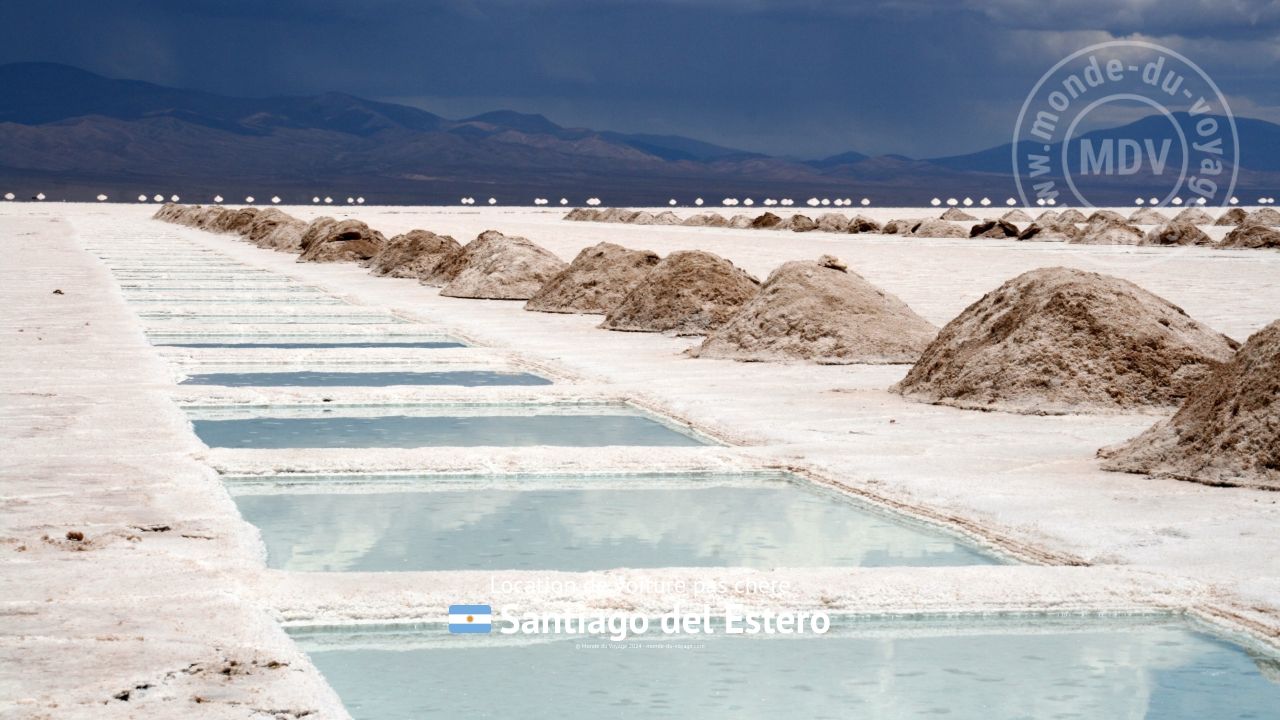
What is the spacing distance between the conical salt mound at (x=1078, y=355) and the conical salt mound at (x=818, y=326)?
8.03ft

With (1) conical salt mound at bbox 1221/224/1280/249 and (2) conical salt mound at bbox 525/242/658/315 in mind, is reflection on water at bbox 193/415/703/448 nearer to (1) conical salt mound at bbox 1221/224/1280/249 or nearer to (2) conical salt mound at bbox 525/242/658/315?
(2) conical salt mound at bbox 525/242/658/315

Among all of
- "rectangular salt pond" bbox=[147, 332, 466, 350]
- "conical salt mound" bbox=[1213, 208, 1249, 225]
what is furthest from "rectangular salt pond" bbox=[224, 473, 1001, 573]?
"conical salt mound" bbox=[1213, 208, 1249, 225]

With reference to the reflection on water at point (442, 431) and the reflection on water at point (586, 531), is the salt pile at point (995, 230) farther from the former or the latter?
the reflection on water at point (586, 531)

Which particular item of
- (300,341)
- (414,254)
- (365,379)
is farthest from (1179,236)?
(365,379)

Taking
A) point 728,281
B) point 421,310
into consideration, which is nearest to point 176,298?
point 421,310

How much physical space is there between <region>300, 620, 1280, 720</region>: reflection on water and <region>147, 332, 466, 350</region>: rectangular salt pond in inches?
377

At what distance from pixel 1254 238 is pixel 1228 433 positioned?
31056 millimetres

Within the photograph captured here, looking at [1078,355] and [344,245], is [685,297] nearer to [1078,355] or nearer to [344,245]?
[1078,355]

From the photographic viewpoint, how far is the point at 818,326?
42.9 feet

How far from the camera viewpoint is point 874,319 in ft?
43.9

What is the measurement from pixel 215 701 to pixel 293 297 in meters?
17.4

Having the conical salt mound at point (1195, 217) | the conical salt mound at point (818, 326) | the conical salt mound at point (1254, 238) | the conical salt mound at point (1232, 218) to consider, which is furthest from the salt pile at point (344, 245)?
the conical salt mound at point (1232, 218)

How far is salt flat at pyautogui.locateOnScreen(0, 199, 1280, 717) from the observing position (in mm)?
4477

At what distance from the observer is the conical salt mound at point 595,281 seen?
60.5 feet
